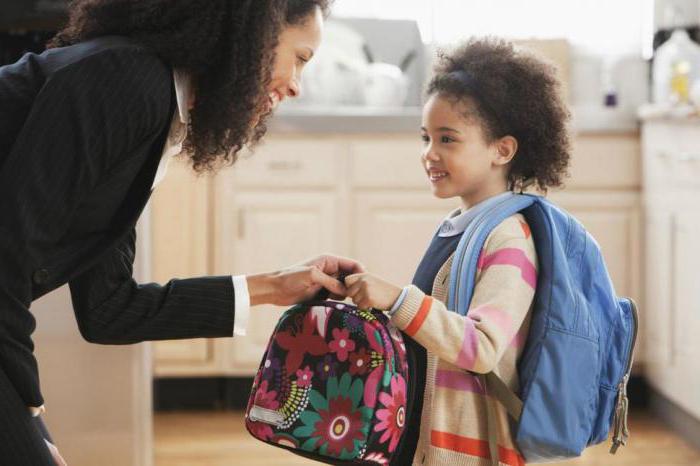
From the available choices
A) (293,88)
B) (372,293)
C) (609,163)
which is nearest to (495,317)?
(372,293)

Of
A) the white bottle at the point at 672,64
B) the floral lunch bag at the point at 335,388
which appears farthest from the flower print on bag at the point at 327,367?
the white bottle at the point at 672,64

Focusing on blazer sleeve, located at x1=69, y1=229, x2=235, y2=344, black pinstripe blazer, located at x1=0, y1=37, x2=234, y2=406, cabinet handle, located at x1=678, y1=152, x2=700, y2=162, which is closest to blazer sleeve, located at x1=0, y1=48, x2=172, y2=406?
black pinstripe blazer, located at x1=0, y1=37, x2=234, y2=406

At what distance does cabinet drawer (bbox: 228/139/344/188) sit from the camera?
127 inches

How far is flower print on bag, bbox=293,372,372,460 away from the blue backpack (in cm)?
20

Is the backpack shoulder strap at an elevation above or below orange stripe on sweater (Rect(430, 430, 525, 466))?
above

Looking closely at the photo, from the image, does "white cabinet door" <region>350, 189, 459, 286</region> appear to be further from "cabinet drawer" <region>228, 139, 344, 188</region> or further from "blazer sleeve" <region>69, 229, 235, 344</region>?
"blazer sleeve" <region>69, 229, 235, 344</region>

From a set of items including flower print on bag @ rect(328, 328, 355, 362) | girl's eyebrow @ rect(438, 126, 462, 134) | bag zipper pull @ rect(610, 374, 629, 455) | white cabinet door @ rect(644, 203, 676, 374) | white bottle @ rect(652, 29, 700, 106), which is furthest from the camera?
white bottle @ rect(652, 29, 700, 106)

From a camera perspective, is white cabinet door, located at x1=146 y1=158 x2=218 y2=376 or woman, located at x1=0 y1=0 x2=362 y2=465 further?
white cabinet door, located at x1=146 y1=158 x2=218 y2=376

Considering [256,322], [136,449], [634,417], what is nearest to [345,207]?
[256,322]

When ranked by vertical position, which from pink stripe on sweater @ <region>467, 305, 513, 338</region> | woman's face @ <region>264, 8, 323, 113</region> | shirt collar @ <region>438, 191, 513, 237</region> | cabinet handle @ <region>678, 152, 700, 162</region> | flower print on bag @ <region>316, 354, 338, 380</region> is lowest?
flower print on bag @ <region>316, 354, 338, 380</region>

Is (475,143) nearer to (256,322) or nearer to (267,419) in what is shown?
(267,419)

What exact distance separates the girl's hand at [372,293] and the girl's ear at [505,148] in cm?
32

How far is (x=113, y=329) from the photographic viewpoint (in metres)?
1.44

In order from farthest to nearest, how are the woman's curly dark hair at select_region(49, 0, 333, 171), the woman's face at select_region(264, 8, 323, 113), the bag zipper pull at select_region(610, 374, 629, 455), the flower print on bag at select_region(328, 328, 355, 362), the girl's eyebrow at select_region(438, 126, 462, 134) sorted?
1. the girl's eyebrow at select_region(438, 126, 462, 134)
2. the bag zipper pull at select_region(610, 374, 629, 455)
3. the flower print on bag at select_region(328, 328, 355, 362)
4. the woman's face at select_region(264, 8, 323, 113)
5. the woman's curly dark hair at select_region(49, 0, 333, 171)
